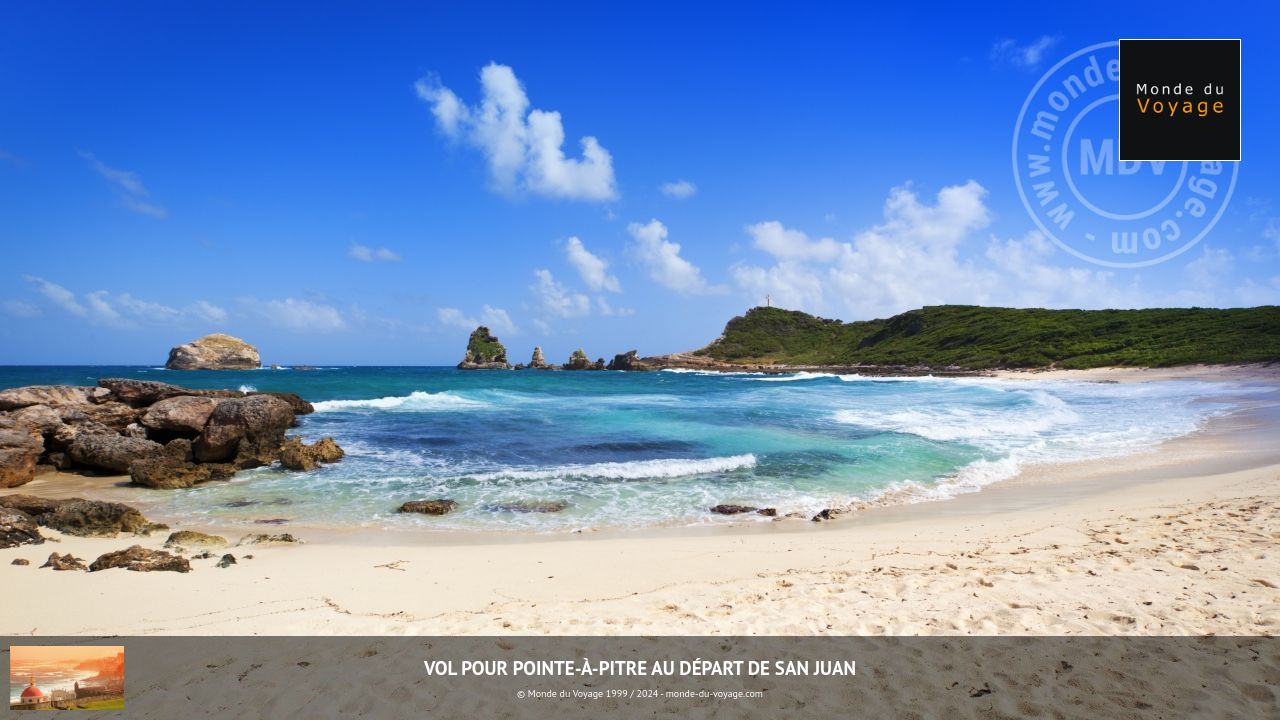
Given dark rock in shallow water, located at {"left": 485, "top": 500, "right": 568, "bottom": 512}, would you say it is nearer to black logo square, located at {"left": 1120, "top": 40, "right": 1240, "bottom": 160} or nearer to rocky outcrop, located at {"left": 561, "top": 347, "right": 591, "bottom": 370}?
black logo square, located at {"left": 1120, "top": 40, "right": 1240, "bottom": 160}

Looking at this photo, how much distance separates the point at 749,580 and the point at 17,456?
14.8m

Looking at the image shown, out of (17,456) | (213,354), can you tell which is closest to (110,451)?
(17,456)

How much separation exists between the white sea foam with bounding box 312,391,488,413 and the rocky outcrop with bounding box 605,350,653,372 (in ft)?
221

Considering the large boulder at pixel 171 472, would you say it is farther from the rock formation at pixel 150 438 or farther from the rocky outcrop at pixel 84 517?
the rocky outcrop at pixel 84 517

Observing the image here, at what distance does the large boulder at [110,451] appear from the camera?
41.3ft

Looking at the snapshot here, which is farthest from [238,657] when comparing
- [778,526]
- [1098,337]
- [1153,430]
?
[1098,337]

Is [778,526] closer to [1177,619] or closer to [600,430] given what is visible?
[1177,619]

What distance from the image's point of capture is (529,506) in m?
10.2

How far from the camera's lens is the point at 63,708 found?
3689 millimetres

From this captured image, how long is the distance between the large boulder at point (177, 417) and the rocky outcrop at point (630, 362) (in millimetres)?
86975

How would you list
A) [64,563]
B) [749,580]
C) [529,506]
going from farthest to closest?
[529,506], [64,563], [749,580]

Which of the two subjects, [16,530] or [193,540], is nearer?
[16,530]

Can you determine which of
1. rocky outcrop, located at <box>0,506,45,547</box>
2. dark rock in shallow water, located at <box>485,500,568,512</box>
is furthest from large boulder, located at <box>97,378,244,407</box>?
dark rock in shallow water, located at <box>485,500,568,512</box>

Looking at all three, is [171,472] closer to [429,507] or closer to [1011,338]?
[429,507]
